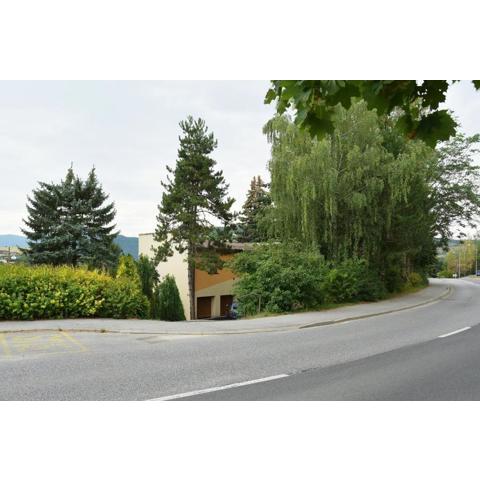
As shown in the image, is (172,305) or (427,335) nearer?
(427,335)

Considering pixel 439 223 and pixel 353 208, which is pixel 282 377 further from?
pixel 439 223

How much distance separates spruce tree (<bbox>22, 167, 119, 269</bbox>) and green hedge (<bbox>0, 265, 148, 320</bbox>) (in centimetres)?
2053

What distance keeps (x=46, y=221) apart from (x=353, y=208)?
85.8 ft

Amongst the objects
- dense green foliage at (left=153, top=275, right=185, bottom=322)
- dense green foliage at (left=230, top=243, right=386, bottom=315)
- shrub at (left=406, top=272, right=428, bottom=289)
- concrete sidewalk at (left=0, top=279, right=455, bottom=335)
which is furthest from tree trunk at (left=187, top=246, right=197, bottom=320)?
shrub at (left=406, top=272, right=428, bottom=289)

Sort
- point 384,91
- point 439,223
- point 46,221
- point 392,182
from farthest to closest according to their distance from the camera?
point 46,221
point 439,223
point 392,182
point 384,91

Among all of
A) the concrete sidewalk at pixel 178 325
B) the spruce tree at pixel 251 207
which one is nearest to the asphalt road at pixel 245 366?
the concrete sidewalk at pixel 178 325

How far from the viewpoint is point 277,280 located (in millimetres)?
14273

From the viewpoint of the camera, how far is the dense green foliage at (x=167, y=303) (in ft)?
62.2

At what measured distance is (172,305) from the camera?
63.1 feet

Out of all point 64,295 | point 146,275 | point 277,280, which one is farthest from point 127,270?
point 277,280

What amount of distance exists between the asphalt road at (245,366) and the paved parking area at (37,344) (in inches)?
0.7

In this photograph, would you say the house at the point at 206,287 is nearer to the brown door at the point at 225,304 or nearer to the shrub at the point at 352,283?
the brown door at the point at 225,304

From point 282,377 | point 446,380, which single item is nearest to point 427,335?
point 446,380

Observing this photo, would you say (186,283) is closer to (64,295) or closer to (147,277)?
(147,277)
